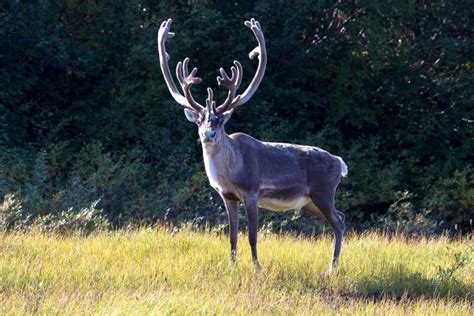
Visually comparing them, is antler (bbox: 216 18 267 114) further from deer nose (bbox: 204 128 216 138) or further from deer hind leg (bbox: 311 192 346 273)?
deer hind leg (bbox: 311 192 346 273)

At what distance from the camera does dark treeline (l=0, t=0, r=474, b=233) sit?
15.5 metres

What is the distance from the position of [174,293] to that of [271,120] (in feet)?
33.1

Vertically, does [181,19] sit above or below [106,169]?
above

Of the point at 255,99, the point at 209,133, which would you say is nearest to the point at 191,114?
the point at 209,133

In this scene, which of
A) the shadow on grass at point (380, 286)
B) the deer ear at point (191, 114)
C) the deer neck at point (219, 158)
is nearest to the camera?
the shadow on grass at point (380, 286)

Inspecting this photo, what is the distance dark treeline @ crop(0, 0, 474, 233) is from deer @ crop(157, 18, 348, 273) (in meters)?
4.46

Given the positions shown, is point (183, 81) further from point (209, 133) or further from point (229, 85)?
point (209, 133)

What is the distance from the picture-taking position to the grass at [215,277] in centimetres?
698

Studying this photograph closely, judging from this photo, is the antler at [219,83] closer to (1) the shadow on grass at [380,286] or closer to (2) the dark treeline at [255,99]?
(1) the shadow on grass at [380,286]

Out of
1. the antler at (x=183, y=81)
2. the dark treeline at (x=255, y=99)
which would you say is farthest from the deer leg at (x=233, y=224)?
the dark treeline at (x=255, y=99)

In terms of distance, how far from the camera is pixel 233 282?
8047 millimetres

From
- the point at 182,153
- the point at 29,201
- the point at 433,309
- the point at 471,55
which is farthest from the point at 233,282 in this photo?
the point at 471,55

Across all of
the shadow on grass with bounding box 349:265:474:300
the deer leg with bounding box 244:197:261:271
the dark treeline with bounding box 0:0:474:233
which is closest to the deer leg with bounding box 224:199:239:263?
the deer leg with bounding box 244:197:261:271

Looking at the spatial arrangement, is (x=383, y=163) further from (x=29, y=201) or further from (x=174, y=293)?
(x=174, y=293)
